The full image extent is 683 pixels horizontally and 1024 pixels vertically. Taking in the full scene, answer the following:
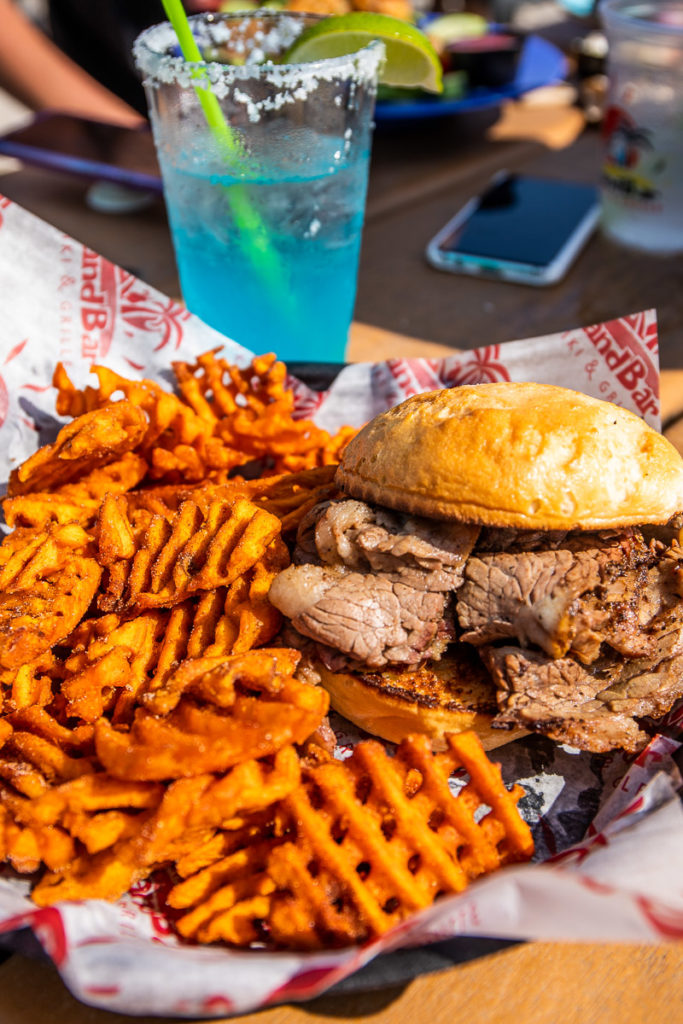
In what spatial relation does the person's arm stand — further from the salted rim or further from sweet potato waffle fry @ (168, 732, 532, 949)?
sweet potato waffle fry @ (168, 732, 532, 949)

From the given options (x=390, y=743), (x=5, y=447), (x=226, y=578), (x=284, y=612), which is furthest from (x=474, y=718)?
(x=5, y=447)

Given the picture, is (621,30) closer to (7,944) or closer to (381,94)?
(381,94)

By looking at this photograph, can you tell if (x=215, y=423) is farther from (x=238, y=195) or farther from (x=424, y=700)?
(x=424, y=700)

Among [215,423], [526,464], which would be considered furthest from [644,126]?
[526,464]

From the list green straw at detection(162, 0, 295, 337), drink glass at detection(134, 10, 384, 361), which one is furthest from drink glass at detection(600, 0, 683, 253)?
green straw at detection(162, 0, 295, 337)

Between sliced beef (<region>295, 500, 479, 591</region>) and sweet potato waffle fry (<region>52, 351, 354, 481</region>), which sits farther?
sweet potato waffle fry (<region>52, 351, 354, 481</region>)

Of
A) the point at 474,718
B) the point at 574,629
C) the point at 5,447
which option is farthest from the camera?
the point at 5,447
